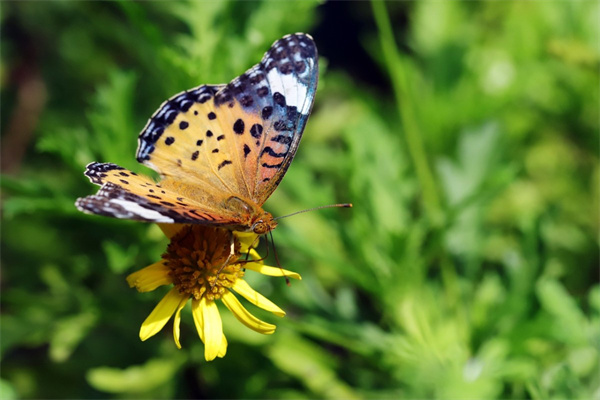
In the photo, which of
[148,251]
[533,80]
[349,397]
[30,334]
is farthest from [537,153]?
[30,334]

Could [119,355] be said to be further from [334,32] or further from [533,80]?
[334,32]

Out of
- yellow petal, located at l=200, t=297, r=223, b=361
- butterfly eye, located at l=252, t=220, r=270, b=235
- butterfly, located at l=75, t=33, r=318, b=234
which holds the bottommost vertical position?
yellow petal, located at l=200, t=297, r=223, b=361

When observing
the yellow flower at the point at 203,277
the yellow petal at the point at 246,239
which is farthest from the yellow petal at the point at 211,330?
the yellow petal at the point at 246,239

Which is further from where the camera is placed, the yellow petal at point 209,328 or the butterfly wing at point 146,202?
the yellow petal at point 209,328

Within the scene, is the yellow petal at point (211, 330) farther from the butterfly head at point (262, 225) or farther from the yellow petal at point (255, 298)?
the butterfly head at point (262, 225)

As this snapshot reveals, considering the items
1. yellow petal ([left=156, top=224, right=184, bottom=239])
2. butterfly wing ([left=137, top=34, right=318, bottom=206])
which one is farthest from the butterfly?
yellow petal ([left=156, top=224, right=184, bottom=239])

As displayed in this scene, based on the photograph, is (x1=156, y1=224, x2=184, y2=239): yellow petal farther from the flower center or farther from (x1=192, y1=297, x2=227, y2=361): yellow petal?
(x1=192, y1=297, x2=227, y2=361): yellow petal
